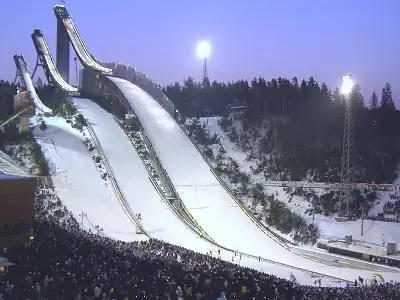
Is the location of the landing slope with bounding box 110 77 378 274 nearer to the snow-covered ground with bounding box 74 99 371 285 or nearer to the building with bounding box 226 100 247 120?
the snow-covered ground with bounding box 74 99 371 285

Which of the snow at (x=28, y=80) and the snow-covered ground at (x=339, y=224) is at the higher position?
the snow at (x=28, y=80)

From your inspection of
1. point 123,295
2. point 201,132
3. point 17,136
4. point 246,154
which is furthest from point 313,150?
point 123,295

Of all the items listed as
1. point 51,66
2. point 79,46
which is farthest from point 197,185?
point 79,46

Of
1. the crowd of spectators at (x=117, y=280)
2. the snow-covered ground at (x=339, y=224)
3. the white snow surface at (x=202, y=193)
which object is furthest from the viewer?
the snow-covered ground at (x=339, y=224)

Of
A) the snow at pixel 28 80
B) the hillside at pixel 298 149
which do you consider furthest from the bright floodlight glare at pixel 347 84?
the snow at pixel 28 80

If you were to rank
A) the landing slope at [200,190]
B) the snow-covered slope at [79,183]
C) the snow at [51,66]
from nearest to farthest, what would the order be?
the snow-covered slope at [79,183], the landing slope at [200,190], the snow at [51,66]

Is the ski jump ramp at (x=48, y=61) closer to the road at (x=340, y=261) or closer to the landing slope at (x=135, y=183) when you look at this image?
the landing slope at (x=135, y=183)
